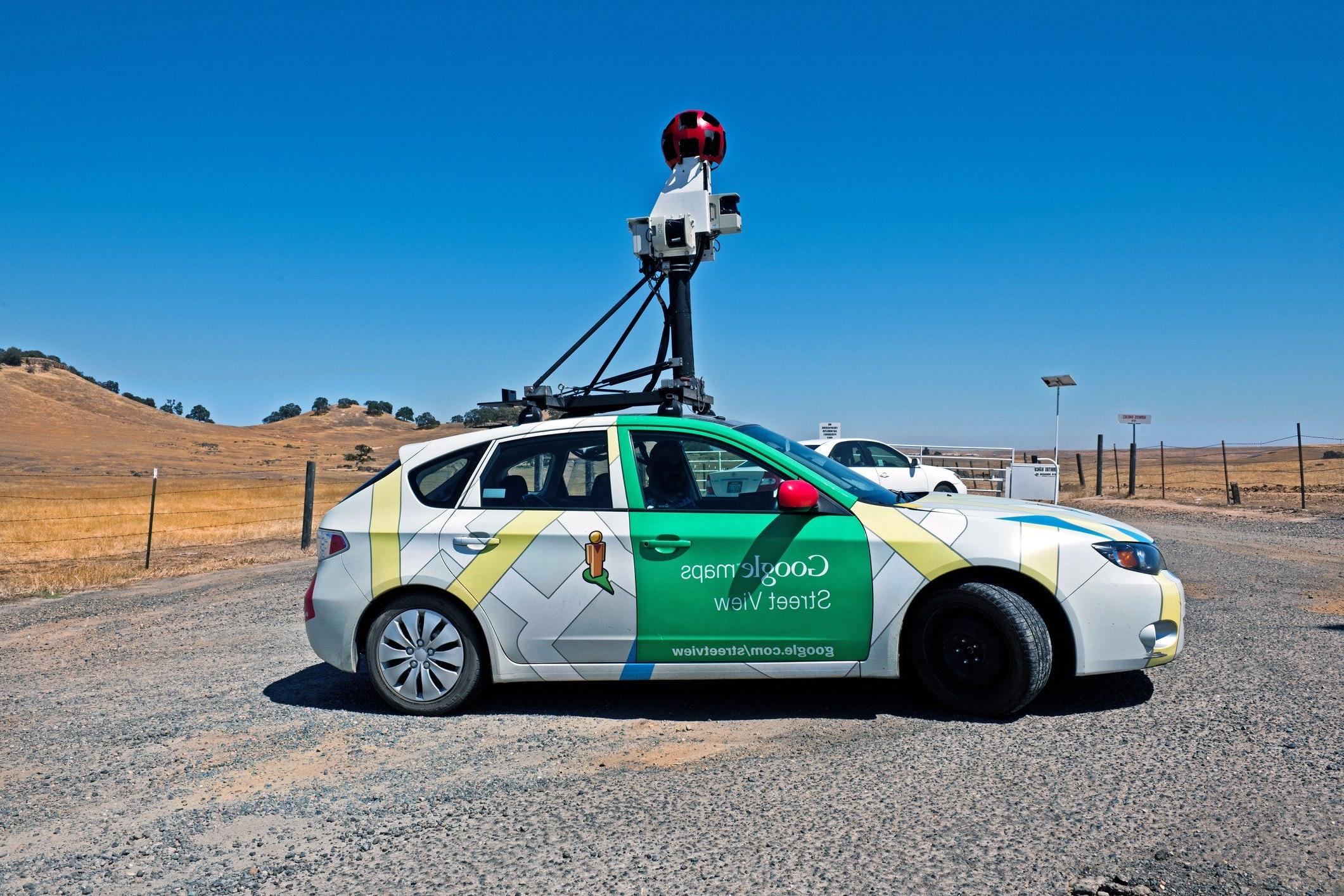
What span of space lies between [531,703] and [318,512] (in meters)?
21.1

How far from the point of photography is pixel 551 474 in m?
5.54

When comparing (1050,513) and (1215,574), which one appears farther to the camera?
(1215,574)

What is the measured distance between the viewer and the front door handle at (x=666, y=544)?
518 centimetres

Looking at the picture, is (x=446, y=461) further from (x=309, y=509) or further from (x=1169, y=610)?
(x=309, y=509)

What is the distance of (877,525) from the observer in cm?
512

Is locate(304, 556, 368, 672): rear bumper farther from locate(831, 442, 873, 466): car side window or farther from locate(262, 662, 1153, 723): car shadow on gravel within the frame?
locate(831, 442, 873, 466): car side window

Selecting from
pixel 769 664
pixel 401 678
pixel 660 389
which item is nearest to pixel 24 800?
pixel 401 678

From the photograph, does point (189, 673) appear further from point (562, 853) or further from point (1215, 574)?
point (1215, 574)

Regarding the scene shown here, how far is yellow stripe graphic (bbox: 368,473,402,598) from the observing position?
212 inches

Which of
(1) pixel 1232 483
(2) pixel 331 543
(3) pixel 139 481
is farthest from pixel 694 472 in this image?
(3) pixel 139 481

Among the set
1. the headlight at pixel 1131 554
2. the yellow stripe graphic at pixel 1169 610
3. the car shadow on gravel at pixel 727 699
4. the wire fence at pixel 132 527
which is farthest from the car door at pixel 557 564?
the wire fence at pixel 132 527

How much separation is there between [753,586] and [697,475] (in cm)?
72

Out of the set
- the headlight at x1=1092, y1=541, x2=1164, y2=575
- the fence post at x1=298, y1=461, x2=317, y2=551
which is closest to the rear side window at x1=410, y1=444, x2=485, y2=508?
the headlight at x1=1092, y1=541, x2=1164, y2=575

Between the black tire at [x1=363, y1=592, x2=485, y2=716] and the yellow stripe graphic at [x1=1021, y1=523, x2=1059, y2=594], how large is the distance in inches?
116
